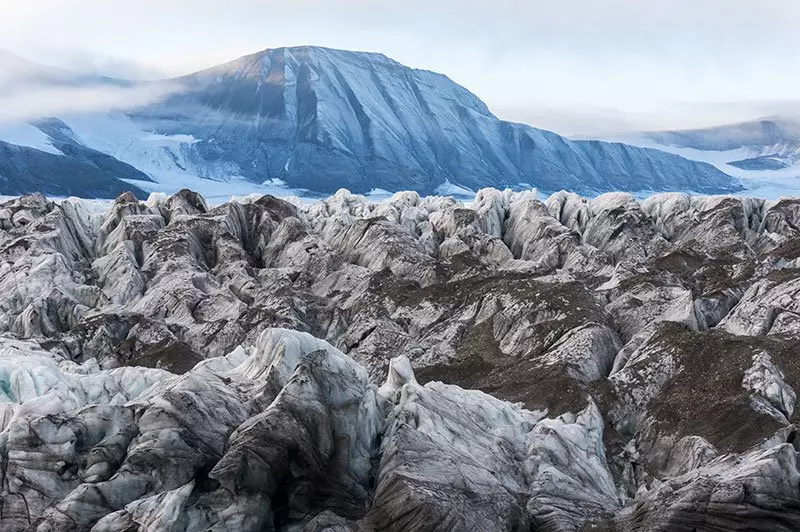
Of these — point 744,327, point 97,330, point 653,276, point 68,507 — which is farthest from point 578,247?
point 68,507

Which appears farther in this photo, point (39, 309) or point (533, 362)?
point (39, 309)

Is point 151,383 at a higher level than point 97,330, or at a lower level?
higher

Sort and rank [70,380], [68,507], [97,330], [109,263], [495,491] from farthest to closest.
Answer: [109,263]
[97,330]
[70,380]
[495,491]
[68,507]

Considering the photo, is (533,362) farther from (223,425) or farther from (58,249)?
(58,249)

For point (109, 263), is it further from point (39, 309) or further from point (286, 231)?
point (286, 231)

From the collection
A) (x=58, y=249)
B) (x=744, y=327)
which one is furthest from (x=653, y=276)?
(x=58, y=249)

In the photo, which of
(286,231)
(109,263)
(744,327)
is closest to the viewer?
(744,327)
